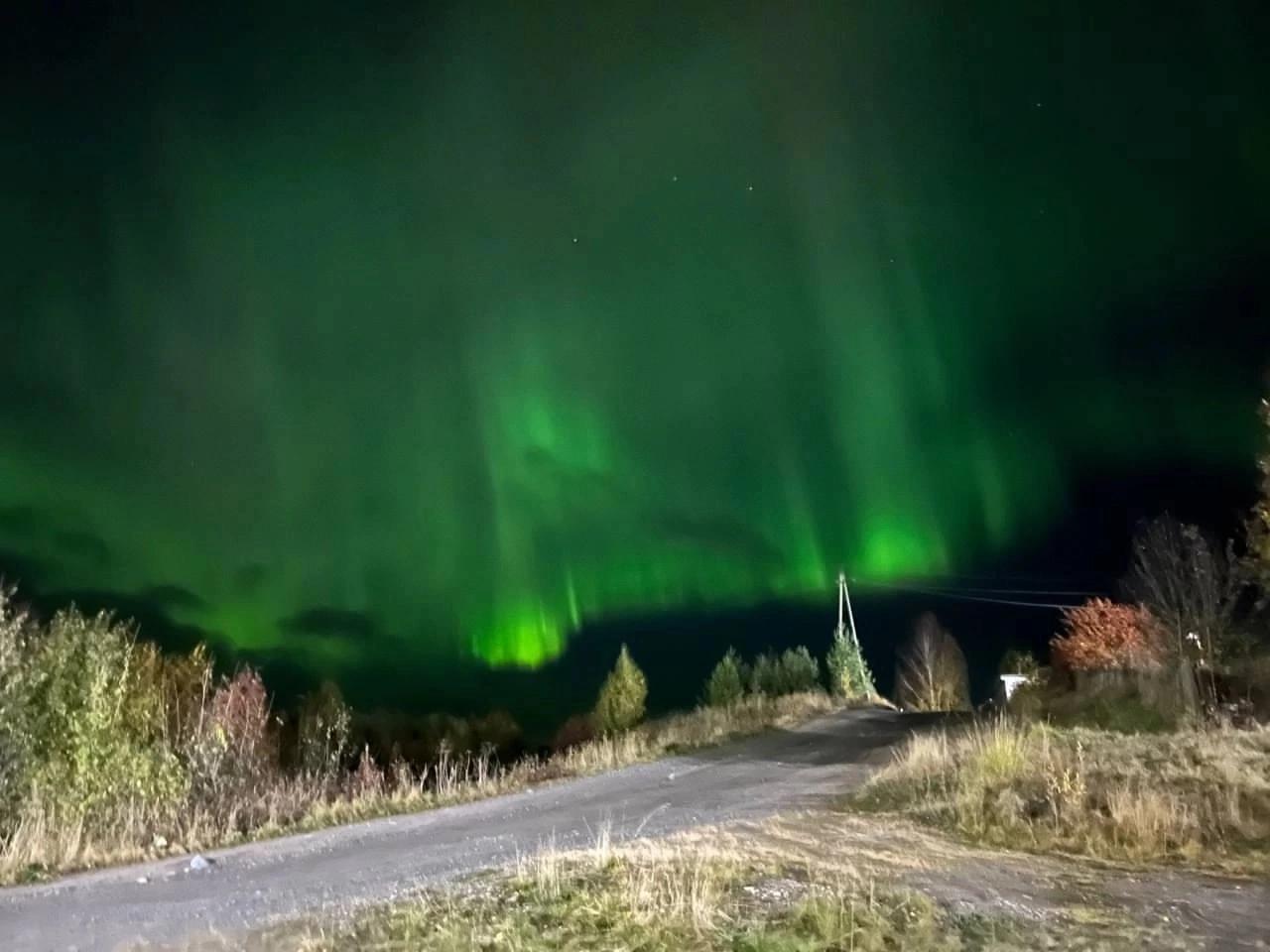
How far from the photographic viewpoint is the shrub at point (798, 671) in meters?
48.4

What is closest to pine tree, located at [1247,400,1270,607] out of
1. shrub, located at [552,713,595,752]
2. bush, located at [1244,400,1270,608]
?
bush, located at [1244,400,1270,608]

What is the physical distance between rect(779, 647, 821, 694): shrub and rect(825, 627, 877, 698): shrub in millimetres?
1507

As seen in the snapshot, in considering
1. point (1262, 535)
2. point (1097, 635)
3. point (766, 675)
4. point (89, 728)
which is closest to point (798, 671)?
point (766, 675)

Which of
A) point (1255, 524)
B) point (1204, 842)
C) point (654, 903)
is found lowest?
point (1204, 842)

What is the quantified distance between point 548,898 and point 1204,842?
23.7 ft

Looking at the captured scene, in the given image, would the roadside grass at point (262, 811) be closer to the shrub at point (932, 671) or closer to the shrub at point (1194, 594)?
the shrub at point (1194, 594)

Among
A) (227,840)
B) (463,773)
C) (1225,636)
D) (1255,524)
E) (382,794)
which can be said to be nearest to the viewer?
(227,840)

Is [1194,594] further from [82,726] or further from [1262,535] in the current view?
[82,726]

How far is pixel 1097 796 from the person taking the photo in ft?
40.8

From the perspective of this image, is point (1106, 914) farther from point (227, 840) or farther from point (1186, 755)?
point (227, 840)

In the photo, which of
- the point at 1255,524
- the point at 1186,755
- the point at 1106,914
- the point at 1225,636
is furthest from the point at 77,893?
the point at 1225,636

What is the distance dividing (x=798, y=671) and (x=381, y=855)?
40.3 m

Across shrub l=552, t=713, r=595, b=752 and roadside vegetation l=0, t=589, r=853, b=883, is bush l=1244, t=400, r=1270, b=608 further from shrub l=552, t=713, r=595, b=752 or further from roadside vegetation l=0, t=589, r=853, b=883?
shrub l=552, t=713, r=595, b=752

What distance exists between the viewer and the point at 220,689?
1742cm
